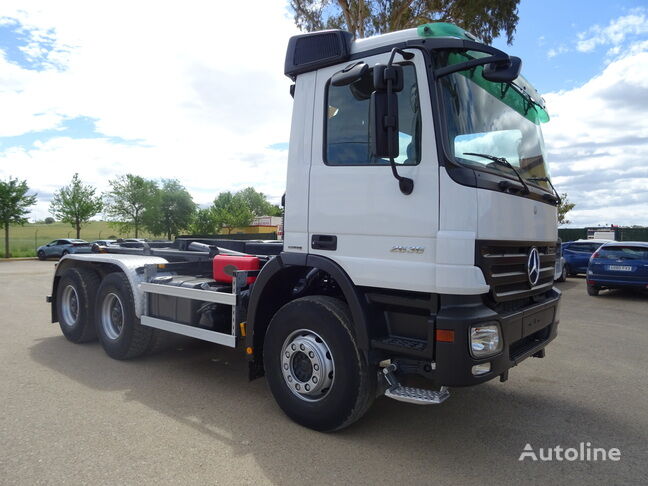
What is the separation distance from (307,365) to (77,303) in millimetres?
4323

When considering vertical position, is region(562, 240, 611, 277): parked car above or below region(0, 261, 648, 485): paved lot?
above

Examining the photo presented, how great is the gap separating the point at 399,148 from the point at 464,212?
25.4 inches

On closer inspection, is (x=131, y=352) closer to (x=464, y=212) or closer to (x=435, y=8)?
(x=464, y=212)

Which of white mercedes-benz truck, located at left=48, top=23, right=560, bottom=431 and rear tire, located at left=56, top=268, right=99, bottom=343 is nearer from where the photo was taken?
white mercedes-benz truck, located at left=48, top=23, right=560, bottom=431

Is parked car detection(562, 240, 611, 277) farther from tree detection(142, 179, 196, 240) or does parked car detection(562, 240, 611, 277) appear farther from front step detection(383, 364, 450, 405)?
tree detection(142, 179, 196, 240)

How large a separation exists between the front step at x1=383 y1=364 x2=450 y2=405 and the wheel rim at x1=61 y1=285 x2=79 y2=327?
516 centimetres

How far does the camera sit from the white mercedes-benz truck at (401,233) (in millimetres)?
3182

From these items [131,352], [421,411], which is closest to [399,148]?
[421,411]

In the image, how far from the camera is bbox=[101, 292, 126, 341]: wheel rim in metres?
5.95

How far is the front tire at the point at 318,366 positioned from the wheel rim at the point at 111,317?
9.07ft

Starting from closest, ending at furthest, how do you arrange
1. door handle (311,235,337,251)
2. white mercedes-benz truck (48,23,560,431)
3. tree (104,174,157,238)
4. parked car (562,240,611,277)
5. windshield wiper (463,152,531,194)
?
1. white mercedes-benz truck (48,23,560,431)
2. windshield wiper (463,152,531,194)
3. door handle (311,235,337,251)
4. parked car (562,240,611,277)
5. tree (104,174,157,238)

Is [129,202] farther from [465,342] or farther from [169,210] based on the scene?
[465,342]

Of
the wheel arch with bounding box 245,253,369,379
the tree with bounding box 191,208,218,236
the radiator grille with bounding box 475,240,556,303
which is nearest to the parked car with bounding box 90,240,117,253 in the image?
the wheel arch with bounding box 245,253,369,379

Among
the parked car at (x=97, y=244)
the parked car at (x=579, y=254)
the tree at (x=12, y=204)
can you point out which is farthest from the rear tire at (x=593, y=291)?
the tree at (x=12, y=204)
